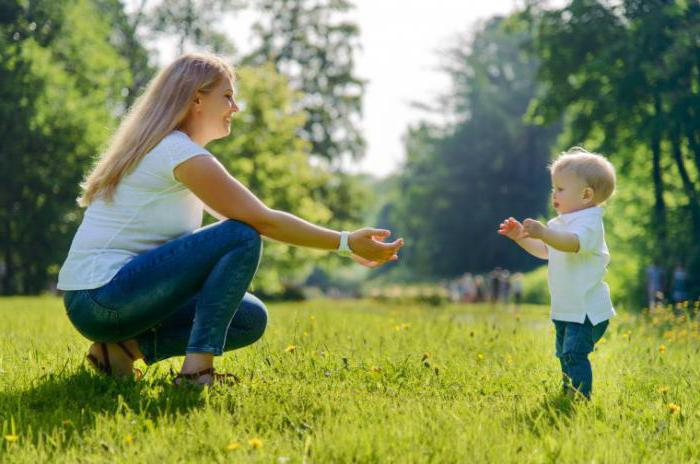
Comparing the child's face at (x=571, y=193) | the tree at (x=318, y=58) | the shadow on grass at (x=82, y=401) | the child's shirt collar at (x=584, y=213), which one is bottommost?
the shadow on grass at (x=82, y=401)

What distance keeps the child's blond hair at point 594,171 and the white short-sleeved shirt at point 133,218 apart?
1949mm

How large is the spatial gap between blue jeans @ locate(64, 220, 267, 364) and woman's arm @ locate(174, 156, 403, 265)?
0.23ft

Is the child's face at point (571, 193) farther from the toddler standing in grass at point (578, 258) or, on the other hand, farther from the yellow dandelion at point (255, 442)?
the yellow dandelion at point (255, 442)

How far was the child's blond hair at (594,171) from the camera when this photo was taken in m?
4.42

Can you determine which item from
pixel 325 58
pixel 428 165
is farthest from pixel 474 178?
pixel 325 58

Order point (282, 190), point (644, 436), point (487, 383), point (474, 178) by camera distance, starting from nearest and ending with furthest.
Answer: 1. point (644, 436)
2. point (487, 383)
3. point (282, 190)
4. point (474, 178)

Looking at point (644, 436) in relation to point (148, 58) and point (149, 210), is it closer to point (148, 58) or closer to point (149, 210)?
point (149, 210)

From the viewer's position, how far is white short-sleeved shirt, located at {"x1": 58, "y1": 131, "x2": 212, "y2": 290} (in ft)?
13.1

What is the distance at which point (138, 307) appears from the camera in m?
3.96

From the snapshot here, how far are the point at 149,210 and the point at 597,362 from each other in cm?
333

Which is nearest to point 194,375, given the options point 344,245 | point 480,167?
point 344,245

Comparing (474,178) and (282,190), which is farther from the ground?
(474,178)

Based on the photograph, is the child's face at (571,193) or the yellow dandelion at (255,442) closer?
the yellow dandelion at (255,442)

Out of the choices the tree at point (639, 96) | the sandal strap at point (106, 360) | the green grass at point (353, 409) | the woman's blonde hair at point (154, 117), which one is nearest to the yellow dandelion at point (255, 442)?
the green grass at point (353, 409)
